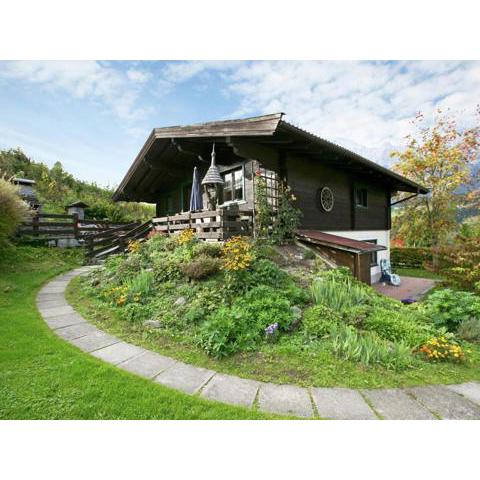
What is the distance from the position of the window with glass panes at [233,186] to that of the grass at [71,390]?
→ 6.80 meters

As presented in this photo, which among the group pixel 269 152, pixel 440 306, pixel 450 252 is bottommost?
pixel 440 306

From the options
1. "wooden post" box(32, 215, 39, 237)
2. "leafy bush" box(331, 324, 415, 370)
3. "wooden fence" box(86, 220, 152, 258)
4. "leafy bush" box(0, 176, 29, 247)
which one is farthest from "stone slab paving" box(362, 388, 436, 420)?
"wooden post" box(32, 215, 39, 237)

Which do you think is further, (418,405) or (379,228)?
(379,228)

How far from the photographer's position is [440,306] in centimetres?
494

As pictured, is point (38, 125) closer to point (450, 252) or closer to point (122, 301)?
point (122, 301)

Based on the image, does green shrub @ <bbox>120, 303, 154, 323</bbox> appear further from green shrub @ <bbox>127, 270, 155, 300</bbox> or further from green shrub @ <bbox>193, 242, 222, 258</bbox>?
green shrub @ <bbox>193, 242, 222, 258</bbox>

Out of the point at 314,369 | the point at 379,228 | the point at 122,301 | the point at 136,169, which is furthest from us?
the point at 379,228

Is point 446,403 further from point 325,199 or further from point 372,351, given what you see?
point 325,199

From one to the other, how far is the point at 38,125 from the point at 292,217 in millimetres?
8571

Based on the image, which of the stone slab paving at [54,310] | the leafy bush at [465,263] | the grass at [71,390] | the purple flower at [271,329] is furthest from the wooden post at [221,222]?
the leafy bush at [465,263]

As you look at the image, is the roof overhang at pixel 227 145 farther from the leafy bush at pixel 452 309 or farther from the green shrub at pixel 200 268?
the leafy bush at pixel 452 309

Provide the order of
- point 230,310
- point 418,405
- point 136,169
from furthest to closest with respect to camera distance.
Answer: point 136,169
point 230,310
point 418,405

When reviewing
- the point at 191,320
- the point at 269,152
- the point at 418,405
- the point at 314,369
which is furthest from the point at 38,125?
the point at 418,405

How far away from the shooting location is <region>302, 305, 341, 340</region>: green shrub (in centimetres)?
400
